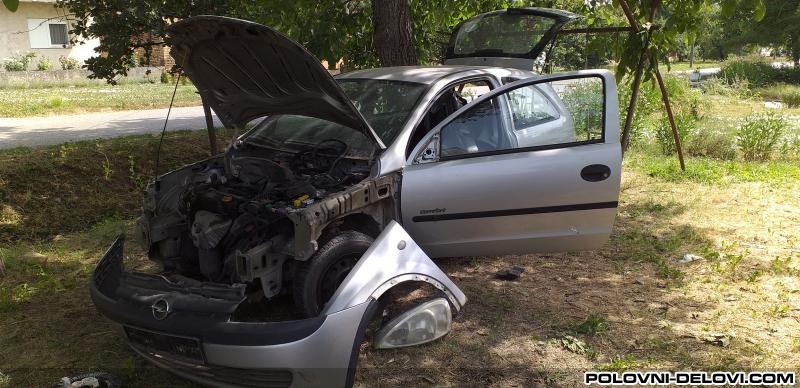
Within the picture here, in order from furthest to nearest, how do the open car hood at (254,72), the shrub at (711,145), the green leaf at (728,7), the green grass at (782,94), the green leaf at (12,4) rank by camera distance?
1. the green grass at (782,94)
2. the shrub at (711,145)
3. the green leaf at (728,7)
4. the open car hood at (254,72)
5. the green leaf at (12,4)

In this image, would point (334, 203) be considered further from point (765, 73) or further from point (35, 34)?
point (765, 73)

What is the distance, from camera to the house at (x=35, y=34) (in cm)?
2263

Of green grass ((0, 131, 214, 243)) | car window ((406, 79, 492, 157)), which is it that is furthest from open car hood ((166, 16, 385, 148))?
green grass ((0, 131, 214, 243))

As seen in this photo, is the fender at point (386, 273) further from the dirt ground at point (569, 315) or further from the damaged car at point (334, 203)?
the dirt ground at point (569, 315)

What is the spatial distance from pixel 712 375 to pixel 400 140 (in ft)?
7.55

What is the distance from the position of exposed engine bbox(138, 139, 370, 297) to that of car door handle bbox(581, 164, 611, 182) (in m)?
1.46

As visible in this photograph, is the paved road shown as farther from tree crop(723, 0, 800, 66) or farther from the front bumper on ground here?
tree crop(723, 0, 800, 66)

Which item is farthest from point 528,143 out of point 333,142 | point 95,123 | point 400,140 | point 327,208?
point 95,123

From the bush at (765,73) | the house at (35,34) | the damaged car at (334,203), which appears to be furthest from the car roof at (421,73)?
the bush at (765,73)

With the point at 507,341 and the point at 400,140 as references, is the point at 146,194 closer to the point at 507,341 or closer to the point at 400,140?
the point at 400,140

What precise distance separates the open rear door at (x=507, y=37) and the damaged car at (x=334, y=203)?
0.73 meters

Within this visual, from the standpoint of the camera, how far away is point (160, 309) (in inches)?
119

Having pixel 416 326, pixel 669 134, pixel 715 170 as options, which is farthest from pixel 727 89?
pixel 416 326

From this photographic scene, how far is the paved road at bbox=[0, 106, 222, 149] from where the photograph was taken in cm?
967
